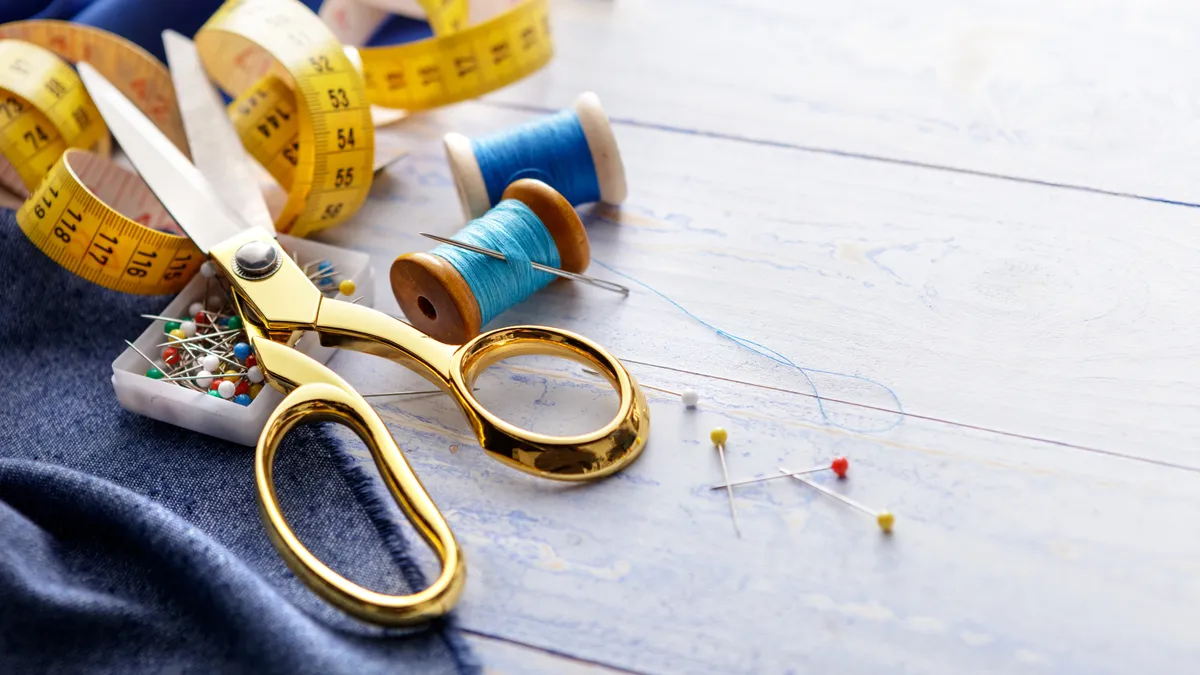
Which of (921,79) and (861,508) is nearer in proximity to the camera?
(861,508)

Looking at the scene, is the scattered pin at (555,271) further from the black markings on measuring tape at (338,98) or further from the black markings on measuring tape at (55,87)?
the black markings on measuring tape at (55,87)

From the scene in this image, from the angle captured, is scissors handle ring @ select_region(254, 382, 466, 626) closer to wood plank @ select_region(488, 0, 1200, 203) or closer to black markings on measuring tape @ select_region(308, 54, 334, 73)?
A: black markings on measuring tape @ select_region(308, 54, 334, 73)

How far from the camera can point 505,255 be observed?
124 centimetres

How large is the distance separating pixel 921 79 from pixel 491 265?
2.82ft

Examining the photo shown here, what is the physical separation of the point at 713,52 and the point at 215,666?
1.24m

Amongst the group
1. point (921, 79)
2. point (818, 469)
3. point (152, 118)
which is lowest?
point (818, 469)

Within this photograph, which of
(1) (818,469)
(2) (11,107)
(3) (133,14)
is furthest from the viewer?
(3) (133,14)

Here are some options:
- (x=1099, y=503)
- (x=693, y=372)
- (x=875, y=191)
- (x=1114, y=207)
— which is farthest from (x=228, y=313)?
(x=1114, y=207)

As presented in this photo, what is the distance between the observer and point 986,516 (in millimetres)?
1088

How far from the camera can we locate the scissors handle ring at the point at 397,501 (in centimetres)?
97

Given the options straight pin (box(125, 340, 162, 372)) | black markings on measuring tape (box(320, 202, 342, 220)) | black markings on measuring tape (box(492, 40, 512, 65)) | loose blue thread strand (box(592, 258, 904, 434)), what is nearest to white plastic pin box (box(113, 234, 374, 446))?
straight pin (box(125, 340, 162, 372))

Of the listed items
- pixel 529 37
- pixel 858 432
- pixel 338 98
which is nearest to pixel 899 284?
pixel 858 432

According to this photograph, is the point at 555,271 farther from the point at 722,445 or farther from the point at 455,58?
the point at 455,58

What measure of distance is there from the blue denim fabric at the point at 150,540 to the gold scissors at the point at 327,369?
0.16 ft
